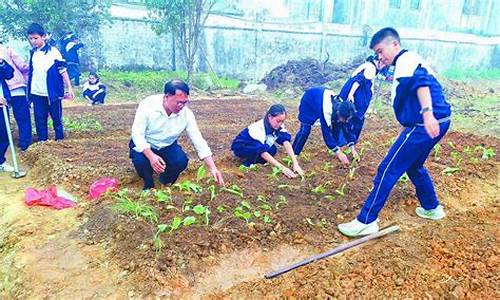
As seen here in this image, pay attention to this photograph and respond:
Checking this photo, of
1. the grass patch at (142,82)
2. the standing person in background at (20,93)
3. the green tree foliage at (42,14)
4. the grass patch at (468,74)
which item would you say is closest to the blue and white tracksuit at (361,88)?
the standing person in background at (20,93)

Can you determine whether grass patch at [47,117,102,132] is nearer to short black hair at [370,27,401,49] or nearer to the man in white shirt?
the man in white shirt

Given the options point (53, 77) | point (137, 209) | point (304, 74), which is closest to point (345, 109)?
point (137, 209)

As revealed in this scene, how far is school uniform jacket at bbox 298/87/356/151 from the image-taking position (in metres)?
5.05

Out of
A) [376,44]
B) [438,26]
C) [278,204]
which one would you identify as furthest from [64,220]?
[438,26]

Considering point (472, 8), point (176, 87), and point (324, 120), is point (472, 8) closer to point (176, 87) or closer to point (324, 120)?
point (324, 120)

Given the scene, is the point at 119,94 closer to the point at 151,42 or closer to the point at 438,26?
the point at 151,42

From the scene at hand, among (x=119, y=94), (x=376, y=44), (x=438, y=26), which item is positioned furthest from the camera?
(x=438, y=26)

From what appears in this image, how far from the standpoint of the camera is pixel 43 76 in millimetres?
5734

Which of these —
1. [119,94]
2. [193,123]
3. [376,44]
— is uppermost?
[376,44]

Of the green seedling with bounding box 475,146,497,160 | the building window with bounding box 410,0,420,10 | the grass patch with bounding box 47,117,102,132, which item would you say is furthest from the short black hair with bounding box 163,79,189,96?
the building window with bounding box 410,0,420,10

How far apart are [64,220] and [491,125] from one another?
8520 mm

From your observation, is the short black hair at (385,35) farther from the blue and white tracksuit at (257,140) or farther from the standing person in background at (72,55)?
Answer: the standing person in background at (72,55)

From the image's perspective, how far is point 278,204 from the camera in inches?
159

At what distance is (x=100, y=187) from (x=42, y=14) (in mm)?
8513
